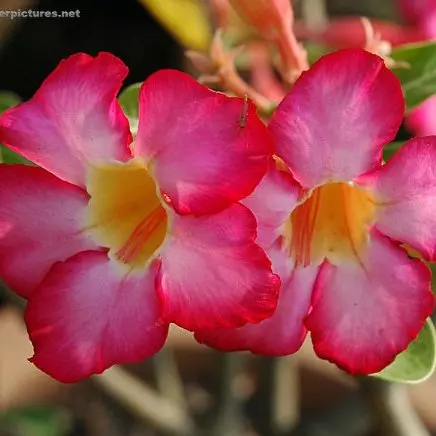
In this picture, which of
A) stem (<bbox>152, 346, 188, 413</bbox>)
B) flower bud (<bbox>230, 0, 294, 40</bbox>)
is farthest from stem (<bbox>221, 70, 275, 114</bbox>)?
stem (<bbox>152, 346, 188, 413</bbox>)

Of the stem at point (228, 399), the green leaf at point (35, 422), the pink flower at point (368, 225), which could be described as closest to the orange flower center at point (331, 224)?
the pink flower at point (368, 225)

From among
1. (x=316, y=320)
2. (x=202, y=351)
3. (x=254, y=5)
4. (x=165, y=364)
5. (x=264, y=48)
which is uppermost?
(x=254, y=5)

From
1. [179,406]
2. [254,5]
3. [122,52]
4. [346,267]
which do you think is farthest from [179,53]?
[346,267]

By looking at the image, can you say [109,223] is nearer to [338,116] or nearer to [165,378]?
[338,116]

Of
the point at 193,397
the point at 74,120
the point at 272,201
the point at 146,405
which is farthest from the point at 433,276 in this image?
the point at 193,397

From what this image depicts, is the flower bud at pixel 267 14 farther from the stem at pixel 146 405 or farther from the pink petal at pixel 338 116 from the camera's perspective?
the stem at pixel 146 405

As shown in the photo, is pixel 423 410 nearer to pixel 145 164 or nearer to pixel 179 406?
pixel 179 406

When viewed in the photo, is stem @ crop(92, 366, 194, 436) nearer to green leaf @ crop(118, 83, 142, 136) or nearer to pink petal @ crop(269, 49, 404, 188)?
green leaf @ crop(118, 83, 142, 136)
